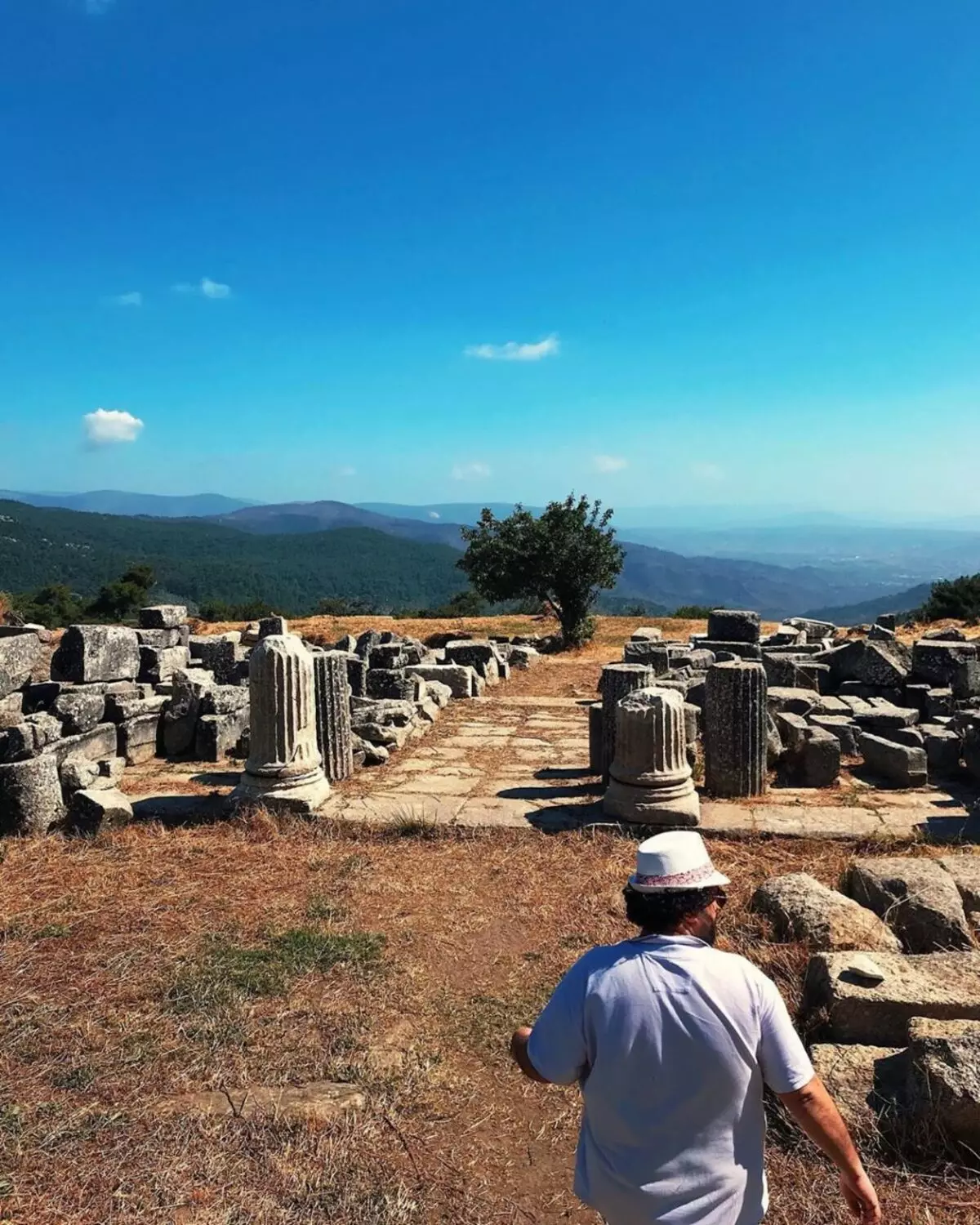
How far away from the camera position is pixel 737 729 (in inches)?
335

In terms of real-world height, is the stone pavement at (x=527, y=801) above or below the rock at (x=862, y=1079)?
below

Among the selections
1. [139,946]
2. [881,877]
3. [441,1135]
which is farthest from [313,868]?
[881,877]

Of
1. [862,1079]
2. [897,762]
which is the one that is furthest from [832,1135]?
[897,762]

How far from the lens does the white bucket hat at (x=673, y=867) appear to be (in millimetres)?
2420

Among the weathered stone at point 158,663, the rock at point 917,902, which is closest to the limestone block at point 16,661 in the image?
the weathered stone at point 158,663

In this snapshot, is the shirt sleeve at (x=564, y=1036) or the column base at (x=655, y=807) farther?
the column base at (x=655, y=807)

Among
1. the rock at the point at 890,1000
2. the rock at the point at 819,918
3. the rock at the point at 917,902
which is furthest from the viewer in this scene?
the rock at the point at 917,902

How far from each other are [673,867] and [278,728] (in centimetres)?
645

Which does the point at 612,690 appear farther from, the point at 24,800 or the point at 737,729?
the point at 24,800

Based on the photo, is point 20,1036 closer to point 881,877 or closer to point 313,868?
point 313,868

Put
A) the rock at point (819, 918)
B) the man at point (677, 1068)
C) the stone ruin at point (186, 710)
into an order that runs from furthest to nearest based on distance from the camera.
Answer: the stone ruin at point (186, 710) < the rock at point (819, 918) < the man at point (677, 1068)

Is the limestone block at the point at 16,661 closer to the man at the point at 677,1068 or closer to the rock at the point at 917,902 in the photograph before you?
the rock at the point at 917,902

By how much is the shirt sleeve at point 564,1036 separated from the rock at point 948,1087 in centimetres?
197

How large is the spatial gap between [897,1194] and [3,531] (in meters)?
113
